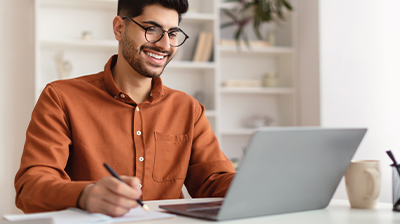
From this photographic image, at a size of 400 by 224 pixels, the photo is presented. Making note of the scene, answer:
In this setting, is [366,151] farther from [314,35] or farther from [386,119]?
[314,35]

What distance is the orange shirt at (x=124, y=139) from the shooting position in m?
1.21

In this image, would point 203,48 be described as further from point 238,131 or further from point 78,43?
point 78,43

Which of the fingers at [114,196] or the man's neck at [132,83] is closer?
the fingers at [114,196]

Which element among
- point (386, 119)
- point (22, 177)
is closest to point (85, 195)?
point (22, 177)

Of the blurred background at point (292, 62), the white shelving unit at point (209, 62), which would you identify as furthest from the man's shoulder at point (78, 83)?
the white shelving unit at point (209, 62)

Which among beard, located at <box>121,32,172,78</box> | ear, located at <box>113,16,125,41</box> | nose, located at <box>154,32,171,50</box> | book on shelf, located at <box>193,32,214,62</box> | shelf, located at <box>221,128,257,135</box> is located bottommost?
shelf, located at <box>221,128,257,135</box>

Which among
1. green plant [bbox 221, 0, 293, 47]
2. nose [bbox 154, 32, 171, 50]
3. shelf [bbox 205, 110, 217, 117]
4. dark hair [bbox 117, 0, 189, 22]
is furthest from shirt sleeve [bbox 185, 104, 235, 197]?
green plant [bbox 221, 0, 293, 47]

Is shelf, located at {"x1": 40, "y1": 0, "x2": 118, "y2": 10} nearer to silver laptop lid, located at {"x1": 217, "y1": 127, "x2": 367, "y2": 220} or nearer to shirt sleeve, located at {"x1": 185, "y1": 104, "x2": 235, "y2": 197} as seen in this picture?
shirt sleeve, located at {"x1": 185, "y1": 104, "x2": 235, "y2": 197}

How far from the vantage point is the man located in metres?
1.24

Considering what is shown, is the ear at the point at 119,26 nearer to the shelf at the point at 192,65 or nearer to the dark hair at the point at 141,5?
the dark hair at the point at 141,5

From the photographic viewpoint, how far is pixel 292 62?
3543mm

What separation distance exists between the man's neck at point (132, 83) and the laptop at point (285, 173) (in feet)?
2.23

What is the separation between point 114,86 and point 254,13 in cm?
205

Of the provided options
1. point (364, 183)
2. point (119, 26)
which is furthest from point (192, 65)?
point (364, 183)
